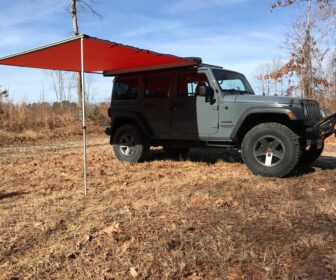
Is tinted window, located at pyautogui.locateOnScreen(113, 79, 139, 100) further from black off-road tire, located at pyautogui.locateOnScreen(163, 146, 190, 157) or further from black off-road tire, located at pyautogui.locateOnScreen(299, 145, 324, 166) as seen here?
black off-road tire, located at pyautogui.locateOnScreen(299, 145, 324, 166)

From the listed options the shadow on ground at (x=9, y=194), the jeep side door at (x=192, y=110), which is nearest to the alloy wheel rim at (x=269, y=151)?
the jeep side door at (x=192, y=110)

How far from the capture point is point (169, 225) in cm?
427

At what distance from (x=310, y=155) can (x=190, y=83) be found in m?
2.72

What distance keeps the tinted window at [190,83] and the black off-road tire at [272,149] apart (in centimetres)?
144

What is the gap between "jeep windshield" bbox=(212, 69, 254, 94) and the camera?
760 cm

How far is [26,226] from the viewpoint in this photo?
4.43 metres

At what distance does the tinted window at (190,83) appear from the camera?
768 centimetres

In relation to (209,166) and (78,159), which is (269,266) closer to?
(209,166)

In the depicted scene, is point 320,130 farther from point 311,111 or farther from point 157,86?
point 157,86

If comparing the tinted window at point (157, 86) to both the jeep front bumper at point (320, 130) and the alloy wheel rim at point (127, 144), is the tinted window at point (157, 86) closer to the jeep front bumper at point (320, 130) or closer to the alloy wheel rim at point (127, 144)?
the alloy wheel rim at point (127, 144)

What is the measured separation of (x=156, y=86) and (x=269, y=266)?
5.61 metres

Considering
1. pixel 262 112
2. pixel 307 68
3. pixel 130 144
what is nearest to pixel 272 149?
pixel 262 112

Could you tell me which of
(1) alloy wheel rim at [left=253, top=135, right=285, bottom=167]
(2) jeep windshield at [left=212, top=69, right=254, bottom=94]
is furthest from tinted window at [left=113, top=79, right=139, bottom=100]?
(1) alloy wheel rim at [left=253, top=135, right=285, bottom=167]

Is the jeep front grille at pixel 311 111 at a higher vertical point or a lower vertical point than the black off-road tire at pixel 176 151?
higher
